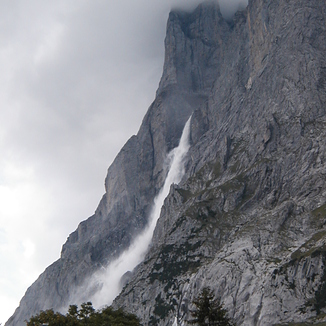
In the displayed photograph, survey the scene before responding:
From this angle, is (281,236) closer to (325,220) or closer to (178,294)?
(325,220)

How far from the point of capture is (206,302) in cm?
5953

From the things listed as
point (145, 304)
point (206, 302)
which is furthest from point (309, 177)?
point (206, 302)

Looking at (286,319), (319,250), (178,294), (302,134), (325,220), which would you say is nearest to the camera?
(286,319)

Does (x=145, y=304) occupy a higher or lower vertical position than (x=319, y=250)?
higher

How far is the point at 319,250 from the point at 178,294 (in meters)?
58.3

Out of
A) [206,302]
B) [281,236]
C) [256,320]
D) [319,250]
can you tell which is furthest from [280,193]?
[206,302]

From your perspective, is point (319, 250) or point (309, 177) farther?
point (309, 177)

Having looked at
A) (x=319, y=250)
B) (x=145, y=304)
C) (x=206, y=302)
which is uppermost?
(x=145, y=304)

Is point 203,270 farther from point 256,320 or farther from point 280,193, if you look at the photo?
point 280,193

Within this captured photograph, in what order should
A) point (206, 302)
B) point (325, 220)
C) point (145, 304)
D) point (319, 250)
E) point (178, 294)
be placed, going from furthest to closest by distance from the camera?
point (145, 304), point (178, 294), point (325, 220), point (319, 250), point (206, 302)

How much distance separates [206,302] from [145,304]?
132694mm

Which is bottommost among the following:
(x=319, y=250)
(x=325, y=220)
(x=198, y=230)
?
(x=319, y=250)

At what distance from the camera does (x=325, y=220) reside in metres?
157

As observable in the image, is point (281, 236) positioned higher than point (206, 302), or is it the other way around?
point (281, 236)
